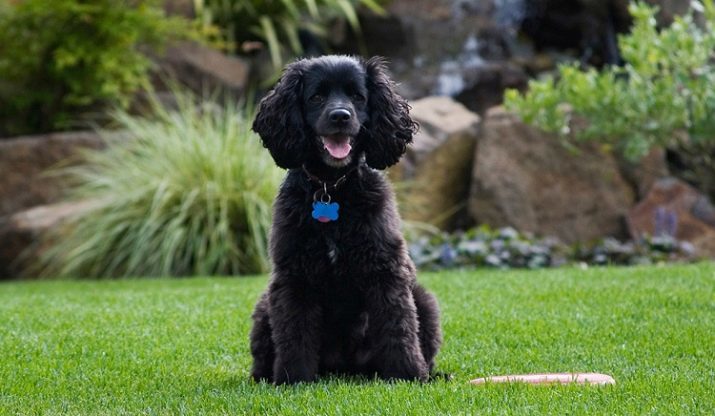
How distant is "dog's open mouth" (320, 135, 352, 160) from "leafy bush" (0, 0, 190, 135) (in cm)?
784

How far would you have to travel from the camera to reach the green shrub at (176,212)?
963 cm

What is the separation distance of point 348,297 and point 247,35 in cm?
1106

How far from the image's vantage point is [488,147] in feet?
36.8

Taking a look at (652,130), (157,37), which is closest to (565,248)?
(652,130)

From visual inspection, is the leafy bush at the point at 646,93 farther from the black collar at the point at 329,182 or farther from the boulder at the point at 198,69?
the black collar at the point at 329,182

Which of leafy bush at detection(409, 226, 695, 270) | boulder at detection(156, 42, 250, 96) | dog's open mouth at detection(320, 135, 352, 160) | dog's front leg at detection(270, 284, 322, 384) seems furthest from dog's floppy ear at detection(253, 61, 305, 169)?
boulder at detection(156, 42, 250, 96)

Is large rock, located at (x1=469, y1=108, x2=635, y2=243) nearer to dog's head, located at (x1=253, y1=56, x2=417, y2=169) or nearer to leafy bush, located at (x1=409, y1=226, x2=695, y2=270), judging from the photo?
leafy bush, located at (x1=409, y1=226, x2=695, y2=270)

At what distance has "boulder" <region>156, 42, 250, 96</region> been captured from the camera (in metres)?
13.0

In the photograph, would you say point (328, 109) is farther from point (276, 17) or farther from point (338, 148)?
point (276, 17)

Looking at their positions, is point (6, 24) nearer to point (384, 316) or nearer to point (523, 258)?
point (523, 258)

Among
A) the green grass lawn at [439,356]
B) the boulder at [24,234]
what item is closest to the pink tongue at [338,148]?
the green grass lawn at [439,356]

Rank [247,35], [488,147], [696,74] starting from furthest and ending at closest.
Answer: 1. [247,35]
2. [488,147]
3. [696,74]

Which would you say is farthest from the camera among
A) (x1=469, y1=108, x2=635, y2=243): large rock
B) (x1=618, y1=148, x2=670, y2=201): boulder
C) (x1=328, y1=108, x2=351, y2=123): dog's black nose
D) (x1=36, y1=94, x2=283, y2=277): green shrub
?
(x1=618, y1=148, x2=670, y2=201): boulder

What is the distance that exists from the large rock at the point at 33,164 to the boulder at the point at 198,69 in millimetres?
2005
